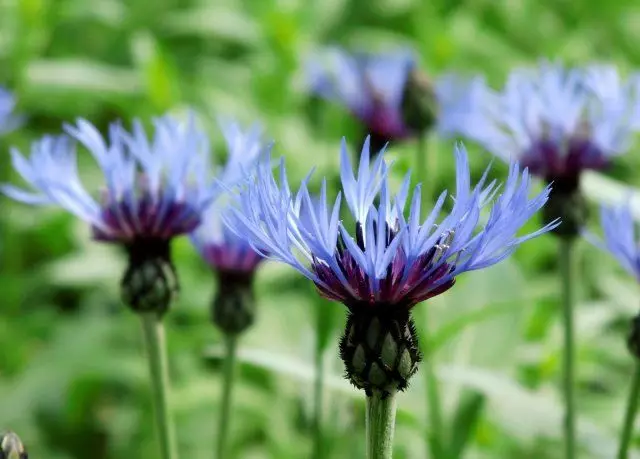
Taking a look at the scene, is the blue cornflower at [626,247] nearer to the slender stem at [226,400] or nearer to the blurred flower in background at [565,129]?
the blurred flower in background at [565,129]

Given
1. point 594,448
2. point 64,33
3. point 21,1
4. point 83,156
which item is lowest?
point 594,448

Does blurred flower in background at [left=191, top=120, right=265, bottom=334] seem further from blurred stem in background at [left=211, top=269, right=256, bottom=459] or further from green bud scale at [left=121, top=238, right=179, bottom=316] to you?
green bud scale at [left=121, top=238, right=179, bottom=316]

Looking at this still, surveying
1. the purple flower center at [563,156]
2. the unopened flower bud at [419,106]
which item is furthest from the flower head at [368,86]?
the purple flower center at [563,156]

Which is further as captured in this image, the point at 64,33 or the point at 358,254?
the point at 64,33

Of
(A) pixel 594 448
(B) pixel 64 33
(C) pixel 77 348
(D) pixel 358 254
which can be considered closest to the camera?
(D) pixel 358 254

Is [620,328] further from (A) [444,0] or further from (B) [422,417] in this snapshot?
(A) [444,0]

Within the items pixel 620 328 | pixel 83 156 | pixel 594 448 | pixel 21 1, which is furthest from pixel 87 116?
pixel 594 448

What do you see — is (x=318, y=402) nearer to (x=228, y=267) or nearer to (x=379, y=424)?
(x=228, y=267)
